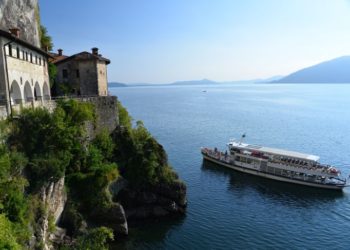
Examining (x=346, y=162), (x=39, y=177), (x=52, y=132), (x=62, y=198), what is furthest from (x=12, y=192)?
(x=346, y=162)

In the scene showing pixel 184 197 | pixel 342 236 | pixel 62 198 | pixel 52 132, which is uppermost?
pixel 52 132

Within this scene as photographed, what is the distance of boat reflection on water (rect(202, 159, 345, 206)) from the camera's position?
166ft

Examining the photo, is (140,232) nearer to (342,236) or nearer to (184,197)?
(184,197)

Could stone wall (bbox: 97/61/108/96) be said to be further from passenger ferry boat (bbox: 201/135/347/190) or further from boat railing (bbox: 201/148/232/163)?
passenger ferry boat (bbox: 201/135/347/190)

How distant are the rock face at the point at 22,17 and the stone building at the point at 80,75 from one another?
545cm

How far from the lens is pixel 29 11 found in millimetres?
45531

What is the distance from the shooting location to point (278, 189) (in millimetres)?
54875

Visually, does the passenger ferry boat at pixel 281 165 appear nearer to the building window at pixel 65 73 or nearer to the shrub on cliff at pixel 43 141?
the building window at pixel 65 73

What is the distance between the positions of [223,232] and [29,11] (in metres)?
39.1

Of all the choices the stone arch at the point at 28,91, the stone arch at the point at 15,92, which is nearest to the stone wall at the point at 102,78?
the stone arch at the point at 28,91

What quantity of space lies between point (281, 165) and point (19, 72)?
45857 mm

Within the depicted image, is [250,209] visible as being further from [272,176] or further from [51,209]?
[51,209]

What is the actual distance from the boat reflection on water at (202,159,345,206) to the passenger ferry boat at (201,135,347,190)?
106cm

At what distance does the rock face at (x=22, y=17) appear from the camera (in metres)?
36.8
